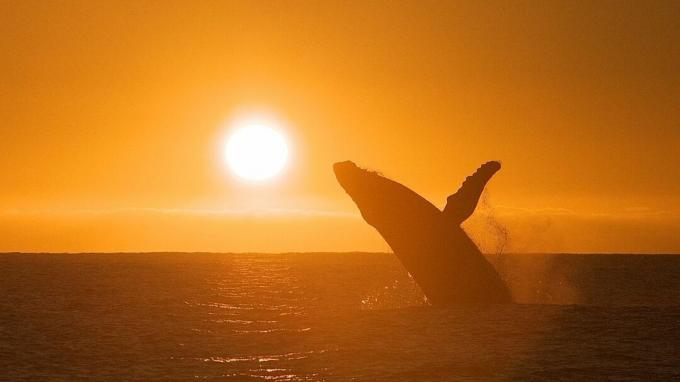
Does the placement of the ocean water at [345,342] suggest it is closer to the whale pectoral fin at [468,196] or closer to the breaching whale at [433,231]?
the breaching whale at [433,231]

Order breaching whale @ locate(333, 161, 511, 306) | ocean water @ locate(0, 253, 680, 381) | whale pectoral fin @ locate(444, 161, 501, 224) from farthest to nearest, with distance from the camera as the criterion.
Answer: breaching whale @ locate(333, 161, 511, 306) < whale pectoral fin @ locate(444, 161, 501, 224) < ocean water @ locate(0, 253, 680, 381)

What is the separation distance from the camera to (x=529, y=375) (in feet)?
71.1

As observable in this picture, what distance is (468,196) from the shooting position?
3164 centimetres

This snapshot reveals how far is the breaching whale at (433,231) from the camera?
1259 inches

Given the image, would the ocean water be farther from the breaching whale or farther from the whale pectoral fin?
the whale pectoral fin

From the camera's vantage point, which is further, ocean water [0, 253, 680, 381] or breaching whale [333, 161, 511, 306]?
breaching whale [333, 161, 511, 306]

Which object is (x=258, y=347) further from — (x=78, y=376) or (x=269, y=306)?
(x=269, y=306)

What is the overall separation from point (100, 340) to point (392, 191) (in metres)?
11.4

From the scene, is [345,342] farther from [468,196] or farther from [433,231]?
[468,196]

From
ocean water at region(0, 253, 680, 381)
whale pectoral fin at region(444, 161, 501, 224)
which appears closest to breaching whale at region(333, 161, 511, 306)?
whale pectoral fin at region(444, 161, 501, 224)

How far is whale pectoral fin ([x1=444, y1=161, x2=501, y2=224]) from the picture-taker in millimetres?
31547

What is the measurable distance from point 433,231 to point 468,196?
5.83ft

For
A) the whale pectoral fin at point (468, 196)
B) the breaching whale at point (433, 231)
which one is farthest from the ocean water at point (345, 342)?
the whale pectoral fin at point (468, 196)

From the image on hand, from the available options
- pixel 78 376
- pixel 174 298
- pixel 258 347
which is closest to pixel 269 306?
pixel 174 298
